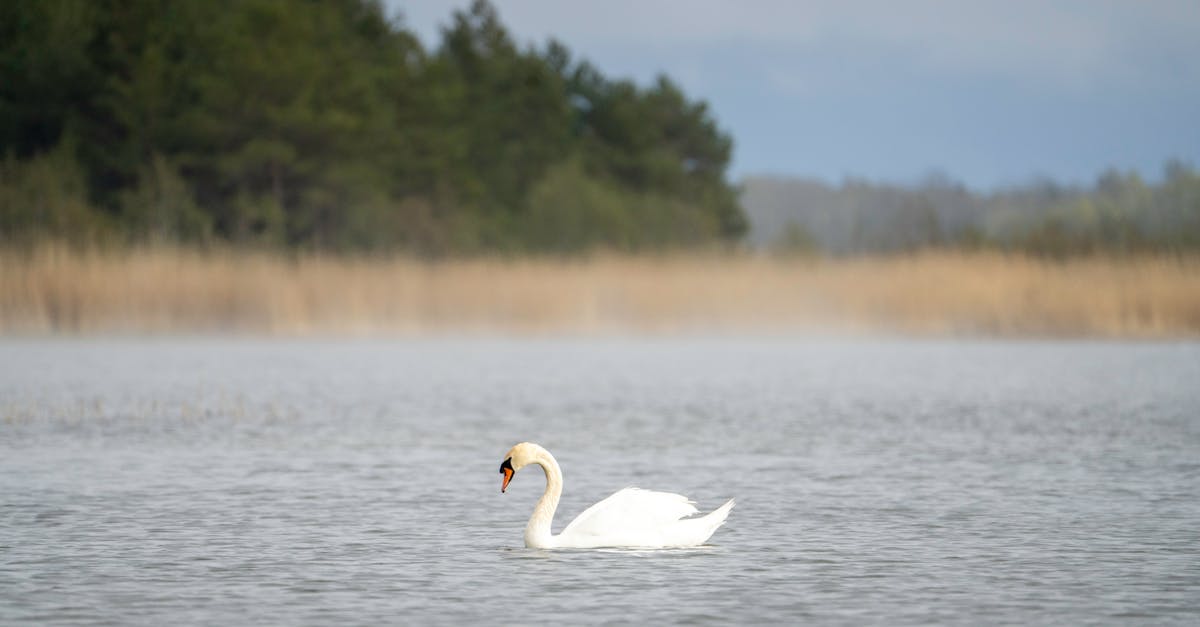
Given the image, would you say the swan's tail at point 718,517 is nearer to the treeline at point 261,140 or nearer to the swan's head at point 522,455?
the swan's head at point 522,455

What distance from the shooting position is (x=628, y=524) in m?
8.38

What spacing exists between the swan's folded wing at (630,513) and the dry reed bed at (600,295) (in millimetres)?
19519

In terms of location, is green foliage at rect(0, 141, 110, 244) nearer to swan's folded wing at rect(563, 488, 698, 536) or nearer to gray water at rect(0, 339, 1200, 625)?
gray water at rect(0, 339, 1200, 625)

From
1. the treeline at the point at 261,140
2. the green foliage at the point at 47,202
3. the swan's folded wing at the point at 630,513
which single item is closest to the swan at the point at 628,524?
the swan's folded wing at the point at 630,513

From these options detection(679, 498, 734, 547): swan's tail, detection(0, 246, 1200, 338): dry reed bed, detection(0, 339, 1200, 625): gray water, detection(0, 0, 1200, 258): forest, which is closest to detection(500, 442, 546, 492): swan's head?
detection(0, 339, 1200, 625): gray water

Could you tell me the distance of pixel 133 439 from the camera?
516 inches

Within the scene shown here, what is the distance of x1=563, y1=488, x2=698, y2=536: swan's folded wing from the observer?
27.5 feet

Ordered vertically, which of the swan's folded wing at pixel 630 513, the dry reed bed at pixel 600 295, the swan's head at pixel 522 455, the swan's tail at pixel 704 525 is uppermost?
the dry reed bed at pixel 600 295

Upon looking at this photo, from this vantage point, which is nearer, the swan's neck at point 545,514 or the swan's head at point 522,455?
the swan's neck at point 545,514

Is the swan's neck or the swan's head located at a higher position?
the swan's head

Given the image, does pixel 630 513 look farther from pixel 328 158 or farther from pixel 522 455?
pixel 328 158

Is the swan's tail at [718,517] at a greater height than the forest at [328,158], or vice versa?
the forest at [328,158]

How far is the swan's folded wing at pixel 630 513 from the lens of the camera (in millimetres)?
8383

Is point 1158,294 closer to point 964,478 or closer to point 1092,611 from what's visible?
point 964,478
